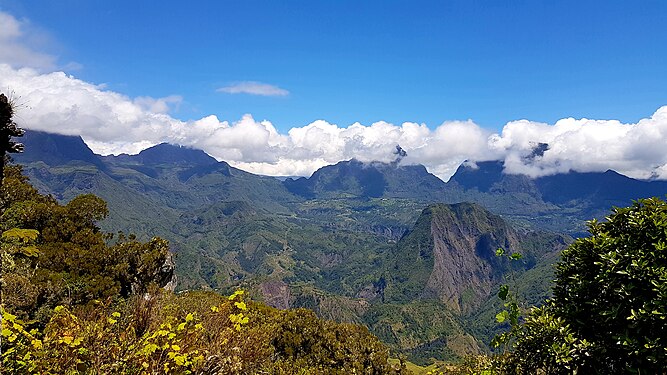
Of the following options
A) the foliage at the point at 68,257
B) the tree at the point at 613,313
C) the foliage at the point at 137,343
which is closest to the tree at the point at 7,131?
the foliage at the point at 137,343

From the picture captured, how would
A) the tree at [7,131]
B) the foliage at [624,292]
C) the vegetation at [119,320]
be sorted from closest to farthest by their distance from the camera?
the tree at [7,131]
the vegetation at [119,320]
the foliage at [624,292]

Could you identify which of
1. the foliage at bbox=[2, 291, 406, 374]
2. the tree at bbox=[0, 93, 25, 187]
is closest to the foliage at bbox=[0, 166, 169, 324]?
the foliage at bbox=[2, 291, 406, 374]

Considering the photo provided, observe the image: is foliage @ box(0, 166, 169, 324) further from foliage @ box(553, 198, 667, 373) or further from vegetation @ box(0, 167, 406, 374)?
foliage @ box(553, 198, 667, 373)

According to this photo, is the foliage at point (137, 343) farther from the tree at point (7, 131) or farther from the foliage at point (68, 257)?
the foliage at point (68, 257)

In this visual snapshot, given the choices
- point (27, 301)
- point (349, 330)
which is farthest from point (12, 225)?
point (349, 330)

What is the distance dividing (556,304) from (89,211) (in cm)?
3451

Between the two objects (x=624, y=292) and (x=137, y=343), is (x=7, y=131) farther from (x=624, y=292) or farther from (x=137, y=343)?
(x=624, y=292)

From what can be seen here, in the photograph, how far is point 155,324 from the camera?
8.89 meters

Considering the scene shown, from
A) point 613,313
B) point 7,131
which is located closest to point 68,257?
point 7,131

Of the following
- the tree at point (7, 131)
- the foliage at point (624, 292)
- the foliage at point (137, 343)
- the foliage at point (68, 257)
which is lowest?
the foliage at point (68, 257)

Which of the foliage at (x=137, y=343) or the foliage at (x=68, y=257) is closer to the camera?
the foliage at (x=137, y=343)

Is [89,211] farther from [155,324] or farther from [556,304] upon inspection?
[556,304]

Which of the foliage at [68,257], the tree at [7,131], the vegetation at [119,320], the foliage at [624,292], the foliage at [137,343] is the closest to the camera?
the tree at [7,131]

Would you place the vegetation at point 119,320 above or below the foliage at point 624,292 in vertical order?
below
